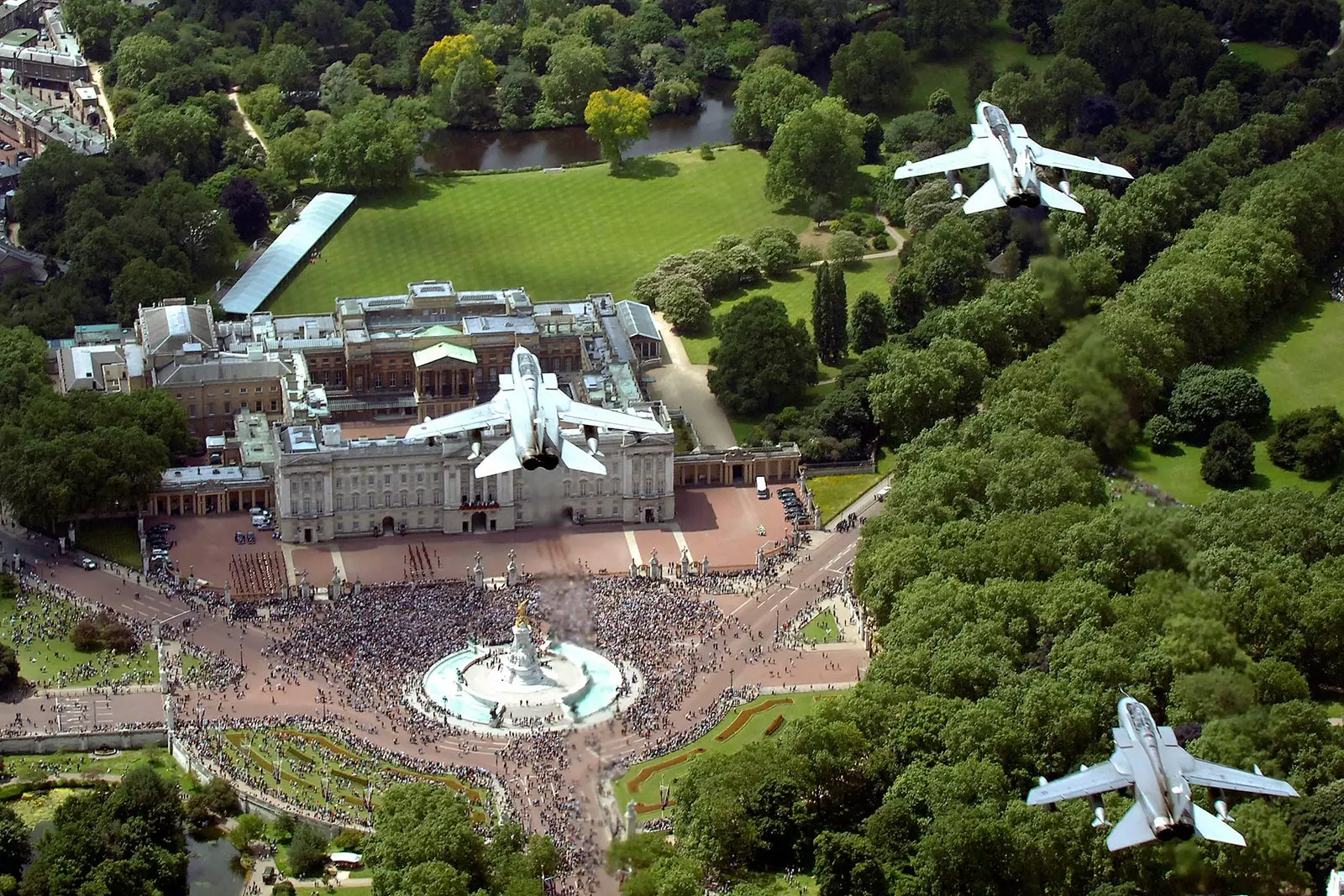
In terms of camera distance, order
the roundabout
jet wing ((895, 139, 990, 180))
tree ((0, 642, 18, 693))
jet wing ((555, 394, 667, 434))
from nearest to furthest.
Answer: jet wing ((895, 139, 990, 180)) → the roundabout → tree ((0, 642, 18, 693)) → jet wing ((555, 394, 667, 434))

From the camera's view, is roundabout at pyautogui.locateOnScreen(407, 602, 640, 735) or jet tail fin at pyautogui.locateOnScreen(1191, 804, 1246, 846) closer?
jet tail fin at pyautogui.locateOnScreen(1191, 804, 1246, 846)

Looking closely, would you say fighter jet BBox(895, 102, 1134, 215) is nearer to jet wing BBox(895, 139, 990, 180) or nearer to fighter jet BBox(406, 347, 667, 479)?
jet wing BBox(895, 139, 990, 180)

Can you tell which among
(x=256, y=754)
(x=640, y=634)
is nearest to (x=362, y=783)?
(x=256, y=754)

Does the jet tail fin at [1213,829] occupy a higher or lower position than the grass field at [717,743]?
higher

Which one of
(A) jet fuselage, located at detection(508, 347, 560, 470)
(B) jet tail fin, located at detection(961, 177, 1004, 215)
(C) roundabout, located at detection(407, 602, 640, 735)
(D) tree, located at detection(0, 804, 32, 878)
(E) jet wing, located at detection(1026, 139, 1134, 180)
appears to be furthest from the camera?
(C) roundabout, located at detection(407, 602, 640, 735)

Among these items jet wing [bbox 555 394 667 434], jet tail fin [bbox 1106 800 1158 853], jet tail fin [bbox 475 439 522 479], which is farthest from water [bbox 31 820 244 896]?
jet tail fin [bbox 1106 800 1158 853]

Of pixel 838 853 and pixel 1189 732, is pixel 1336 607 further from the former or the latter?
pixel 838 853

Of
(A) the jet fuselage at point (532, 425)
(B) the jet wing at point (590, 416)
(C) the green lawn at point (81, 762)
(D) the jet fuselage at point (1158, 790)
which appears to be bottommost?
(C) the green lawn at point (81, 762)

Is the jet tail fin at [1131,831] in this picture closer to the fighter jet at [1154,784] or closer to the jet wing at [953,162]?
the fighter jet at [1154,784]

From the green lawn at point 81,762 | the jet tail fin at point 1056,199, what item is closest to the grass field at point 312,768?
the green lawn at point 81,762
